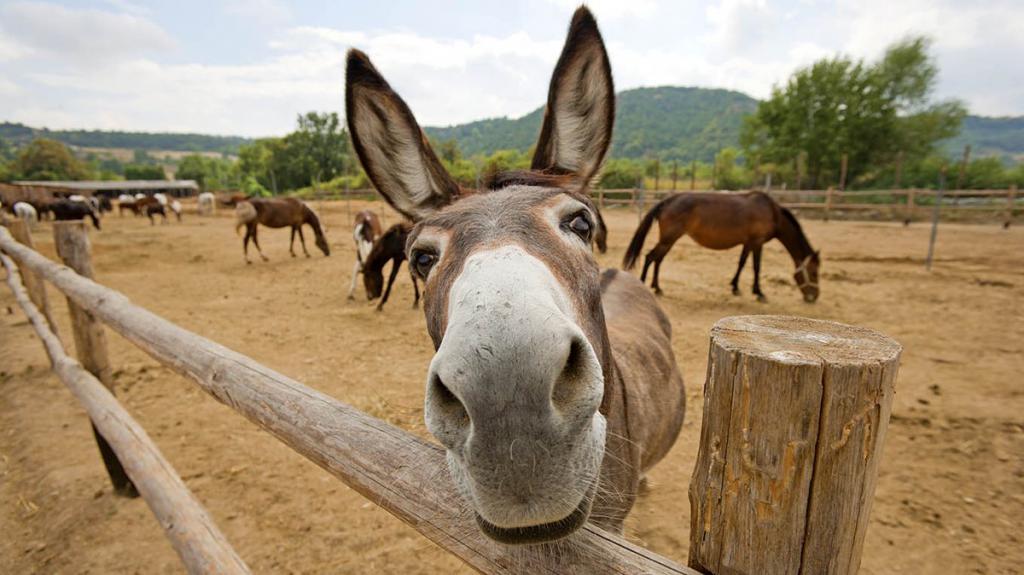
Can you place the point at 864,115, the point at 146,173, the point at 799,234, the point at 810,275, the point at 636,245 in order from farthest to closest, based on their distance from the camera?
the point at 146,173, the point at 864,115, the point at 636,245, the point at 799,234, the point at 810,275

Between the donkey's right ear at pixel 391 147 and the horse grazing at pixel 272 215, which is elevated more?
the donkey's right ear at pixel 391 147

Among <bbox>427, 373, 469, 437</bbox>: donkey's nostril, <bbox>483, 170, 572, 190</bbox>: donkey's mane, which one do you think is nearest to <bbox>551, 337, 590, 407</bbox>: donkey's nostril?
<bbox>427, 373, 469, 437</bbox>: donkey's nostril

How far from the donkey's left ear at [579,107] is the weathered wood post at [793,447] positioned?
4.70ft

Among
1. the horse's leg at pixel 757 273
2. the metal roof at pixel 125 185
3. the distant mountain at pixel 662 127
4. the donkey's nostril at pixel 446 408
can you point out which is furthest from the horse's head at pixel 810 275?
the metal roof at pixel 125 185

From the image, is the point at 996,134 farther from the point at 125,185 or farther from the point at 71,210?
the point at 125,185

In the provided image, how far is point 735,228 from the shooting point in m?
9.20

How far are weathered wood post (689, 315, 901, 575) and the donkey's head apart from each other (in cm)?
26

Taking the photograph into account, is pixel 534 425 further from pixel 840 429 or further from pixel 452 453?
pixel 840 429

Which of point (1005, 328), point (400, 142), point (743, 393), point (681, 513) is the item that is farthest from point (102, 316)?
point (1005, 328)

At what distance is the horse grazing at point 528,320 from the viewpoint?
87cm

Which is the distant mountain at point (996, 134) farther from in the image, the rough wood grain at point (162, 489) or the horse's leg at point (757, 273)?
the rough wood grain at point (162, 489)

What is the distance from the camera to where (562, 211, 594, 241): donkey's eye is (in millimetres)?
1661

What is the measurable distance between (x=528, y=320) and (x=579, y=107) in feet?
4.99

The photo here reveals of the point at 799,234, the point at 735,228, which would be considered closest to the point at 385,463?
the point at 735,228
